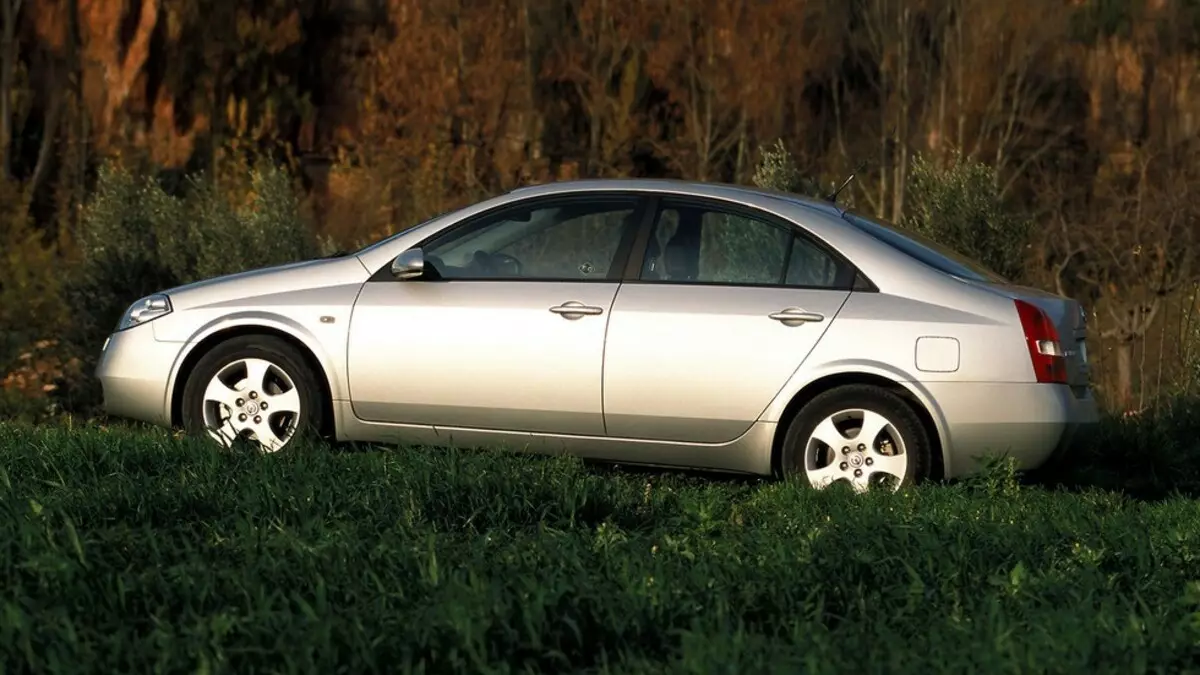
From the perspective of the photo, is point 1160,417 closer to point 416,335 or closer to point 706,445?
point 706,445

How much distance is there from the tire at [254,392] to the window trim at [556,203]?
58 cm

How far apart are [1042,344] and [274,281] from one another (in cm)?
359

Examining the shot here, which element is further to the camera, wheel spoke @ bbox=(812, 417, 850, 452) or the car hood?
the car hood

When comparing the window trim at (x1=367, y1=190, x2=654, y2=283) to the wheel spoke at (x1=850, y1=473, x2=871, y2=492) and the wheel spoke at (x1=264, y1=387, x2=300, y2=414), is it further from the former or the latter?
the wheel spoke at (x1=850, y1=473, x2=871, y2=492)

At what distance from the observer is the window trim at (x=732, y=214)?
8.59 m

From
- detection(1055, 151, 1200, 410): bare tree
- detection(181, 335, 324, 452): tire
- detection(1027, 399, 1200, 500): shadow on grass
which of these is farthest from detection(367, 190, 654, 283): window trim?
detection(1055, 151, 1200, 410): bare tree

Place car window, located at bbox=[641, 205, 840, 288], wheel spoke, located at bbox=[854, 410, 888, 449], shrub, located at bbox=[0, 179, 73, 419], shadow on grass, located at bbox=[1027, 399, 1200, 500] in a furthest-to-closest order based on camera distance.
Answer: shrub, located at bbox=[0, 179, 73, 419]
shadow on grass, located at bbox=[1027, 399, 1200, 500]
car window, located at bbox=[641, 205, 840, 288]
wheel spoke, located at bbox=[854, 410, 888, 449]

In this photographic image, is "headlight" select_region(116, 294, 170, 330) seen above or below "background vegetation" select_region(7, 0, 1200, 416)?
below

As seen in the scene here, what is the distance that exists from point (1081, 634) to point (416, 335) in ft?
14.5

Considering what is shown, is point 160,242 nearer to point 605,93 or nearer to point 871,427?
point 871,427

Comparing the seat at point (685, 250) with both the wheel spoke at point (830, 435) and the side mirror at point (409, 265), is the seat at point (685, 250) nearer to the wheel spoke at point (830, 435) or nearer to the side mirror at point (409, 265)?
the wheel spoke at point (830, 435)

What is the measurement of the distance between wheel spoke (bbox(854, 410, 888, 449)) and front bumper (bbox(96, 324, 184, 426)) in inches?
129

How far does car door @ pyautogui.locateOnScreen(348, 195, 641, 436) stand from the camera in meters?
8.73

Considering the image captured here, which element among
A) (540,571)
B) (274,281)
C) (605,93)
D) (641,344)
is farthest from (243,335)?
(605,93)
